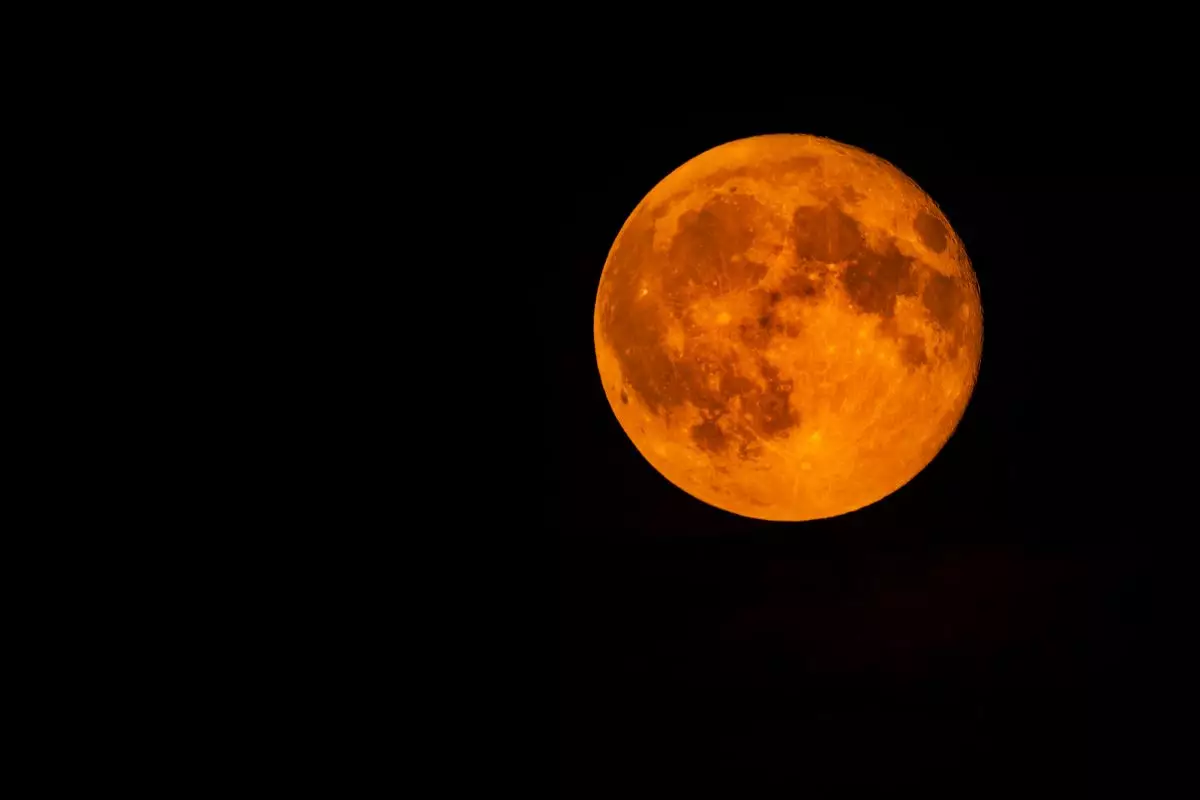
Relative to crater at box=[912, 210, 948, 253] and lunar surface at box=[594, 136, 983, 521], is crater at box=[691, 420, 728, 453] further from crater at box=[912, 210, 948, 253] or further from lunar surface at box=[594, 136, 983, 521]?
crater at box=[912, 210, 948, 253]

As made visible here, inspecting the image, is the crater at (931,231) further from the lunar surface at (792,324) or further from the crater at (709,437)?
the crater at (709,437)

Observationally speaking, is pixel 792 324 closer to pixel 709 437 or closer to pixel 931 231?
pixel 709 437

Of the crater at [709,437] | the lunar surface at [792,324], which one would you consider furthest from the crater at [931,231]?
the crater at [709,437]

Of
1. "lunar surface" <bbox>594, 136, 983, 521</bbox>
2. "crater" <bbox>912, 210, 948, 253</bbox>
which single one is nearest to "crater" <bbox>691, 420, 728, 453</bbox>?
"lunar surface" <bbox>594, 136, 983, 521</bbox>

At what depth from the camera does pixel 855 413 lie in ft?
6.56

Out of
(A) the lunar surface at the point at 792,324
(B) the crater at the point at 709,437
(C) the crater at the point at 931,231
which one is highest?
(C) the crater at the point at 931,231

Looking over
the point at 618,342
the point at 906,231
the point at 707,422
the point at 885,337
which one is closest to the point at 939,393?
the point at 885,337

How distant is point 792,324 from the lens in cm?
195

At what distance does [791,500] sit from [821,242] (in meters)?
0.57

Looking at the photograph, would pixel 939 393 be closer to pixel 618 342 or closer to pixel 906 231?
pixel 906 231

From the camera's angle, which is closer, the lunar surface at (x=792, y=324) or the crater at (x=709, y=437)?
the lunar surface at (x=792, y=324)

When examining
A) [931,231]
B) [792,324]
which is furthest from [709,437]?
[931,231]

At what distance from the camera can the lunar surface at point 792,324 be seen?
1.96 m

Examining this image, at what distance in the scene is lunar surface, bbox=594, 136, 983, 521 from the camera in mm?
1962
